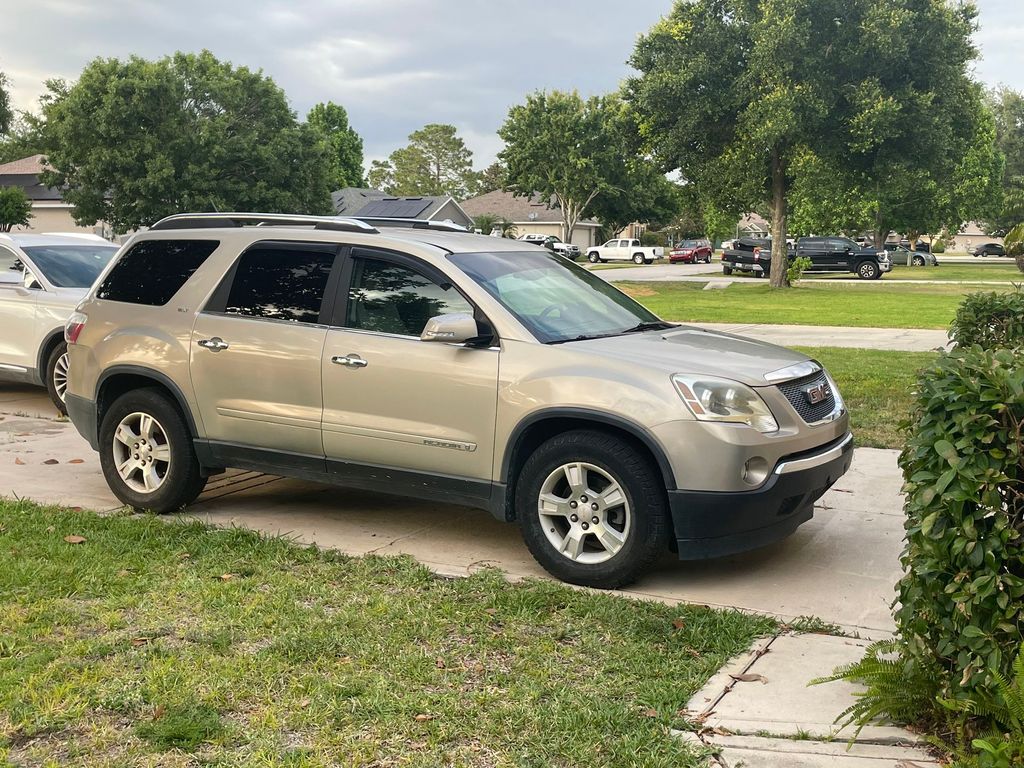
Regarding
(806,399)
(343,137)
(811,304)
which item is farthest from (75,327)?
(343,137)

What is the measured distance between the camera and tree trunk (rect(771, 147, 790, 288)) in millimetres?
34094

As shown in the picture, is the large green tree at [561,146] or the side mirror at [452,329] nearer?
the side mirror at [452,329]

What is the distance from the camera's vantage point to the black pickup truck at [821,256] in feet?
148

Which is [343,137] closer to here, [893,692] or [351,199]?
[351,199]

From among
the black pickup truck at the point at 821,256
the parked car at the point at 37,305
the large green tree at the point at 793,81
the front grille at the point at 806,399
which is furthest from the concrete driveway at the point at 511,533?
the black pickup truck at the point at 821,256

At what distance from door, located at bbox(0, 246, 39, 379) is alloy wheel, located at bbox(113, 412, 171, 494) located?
438 centimetres

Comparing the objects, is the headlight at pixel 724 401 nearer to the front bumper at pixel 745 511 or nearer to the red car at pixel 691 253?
the front bumper at pixel 745 511

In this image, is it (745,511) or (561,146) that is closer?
(745,511)

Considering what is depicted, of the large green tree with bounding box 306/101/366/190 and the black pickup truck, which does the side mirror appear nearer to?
the black pickup truck

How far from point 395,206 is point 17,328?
5250 cm

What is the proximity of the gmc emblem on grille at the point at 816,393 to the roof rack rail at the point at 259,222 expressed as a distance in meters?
2.70

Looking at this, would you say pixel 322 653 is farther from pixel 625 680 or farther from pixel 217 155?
pixel 217 155

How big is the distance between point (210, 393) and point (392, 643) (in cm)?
258

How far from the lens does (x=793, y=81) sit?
30.2 meters
